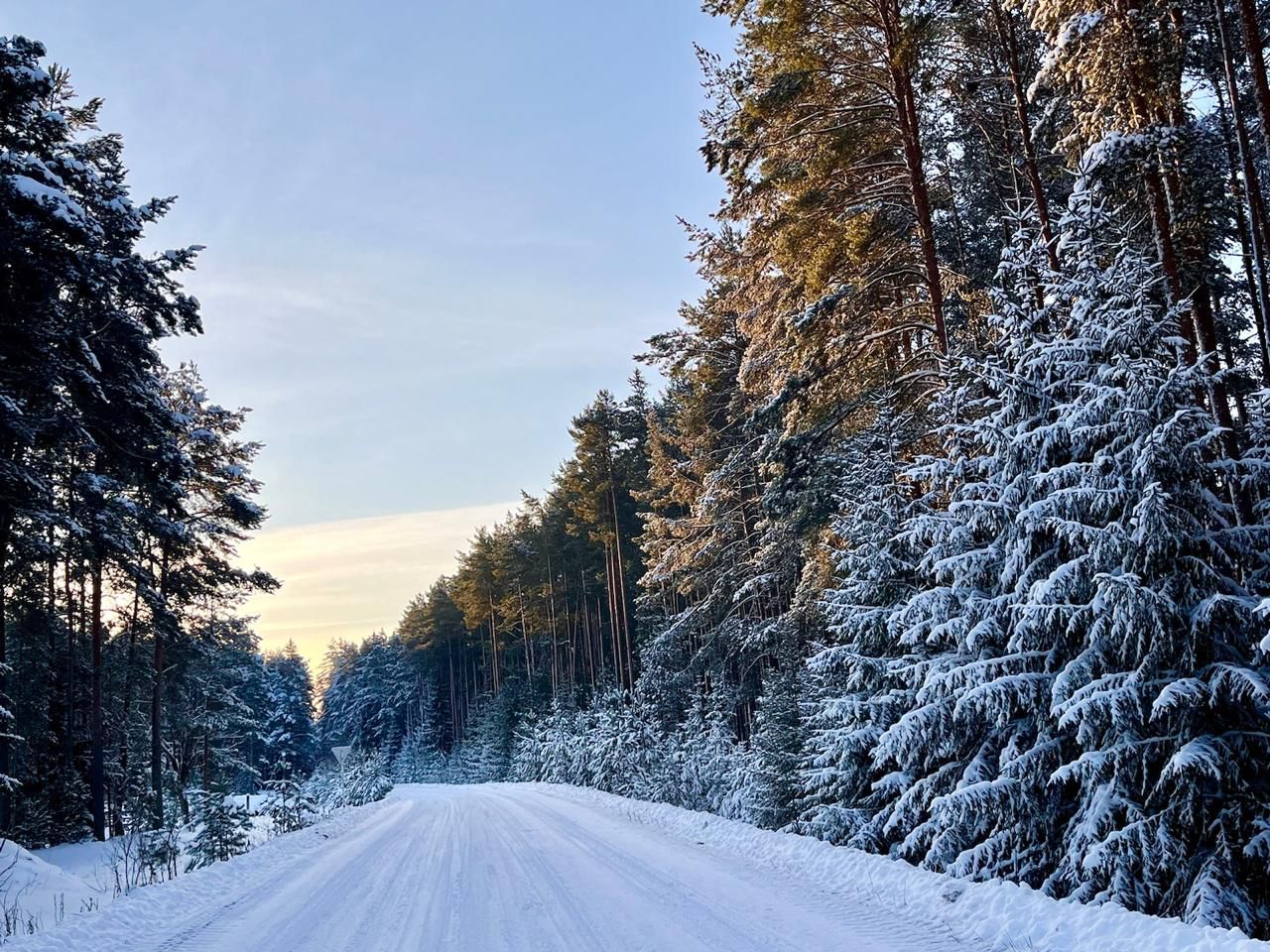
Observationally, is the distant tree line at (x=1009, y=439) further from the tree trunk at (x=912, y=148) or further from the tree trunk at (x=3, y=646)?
the tree trunk at (x=3, y=646)

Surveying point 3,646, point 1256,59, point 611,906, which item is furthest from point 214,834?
point 1256,59

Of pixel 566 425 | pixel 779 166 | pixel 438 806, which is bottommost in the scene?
pixel 438 806

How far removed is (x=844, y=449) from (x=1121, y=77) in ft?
24.5

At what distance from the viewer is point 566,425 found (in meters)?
41.6

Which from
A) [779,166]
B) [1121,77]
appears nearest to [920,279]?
[779,166]

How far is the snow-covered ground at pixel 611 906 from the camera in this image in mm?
6188

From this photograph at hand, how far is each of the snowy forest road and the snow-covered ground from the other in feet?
0.09

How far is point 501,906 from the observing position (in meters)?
8.29

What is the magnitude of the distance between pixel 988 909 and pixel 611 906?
11.3 feet

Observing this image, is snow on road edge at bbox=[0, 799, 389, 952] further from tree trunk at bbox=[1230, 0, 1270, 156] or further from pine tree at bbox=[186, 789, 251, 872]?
tree trunk at bbox=[1230, 0, 1270, 156]

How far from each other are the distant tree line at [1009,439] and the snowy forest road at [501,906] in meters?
2.24

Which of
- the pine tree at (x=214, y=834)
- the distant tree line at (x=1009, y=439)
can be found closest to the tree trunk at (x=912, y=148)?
the distant tree line at (x=1009, y=439)

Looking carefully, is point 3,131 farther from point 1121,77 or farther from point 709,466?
point 709,466

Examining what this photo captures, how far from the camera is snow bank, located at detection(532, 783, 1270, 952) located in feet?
17.3
